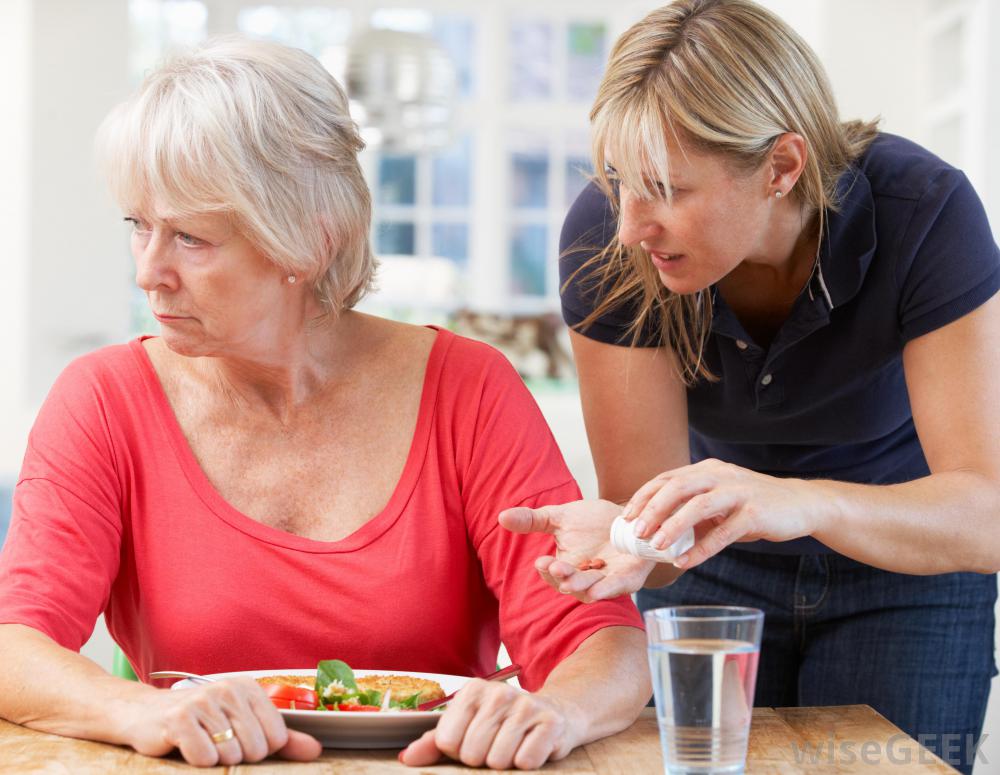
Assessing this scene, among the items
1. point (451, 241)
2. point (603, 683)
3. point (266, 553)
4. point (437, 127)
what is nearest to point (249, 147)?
point (266, 553)

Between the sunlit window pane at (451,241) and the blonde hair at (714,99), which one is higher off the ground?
the blonde hair at (714,99)

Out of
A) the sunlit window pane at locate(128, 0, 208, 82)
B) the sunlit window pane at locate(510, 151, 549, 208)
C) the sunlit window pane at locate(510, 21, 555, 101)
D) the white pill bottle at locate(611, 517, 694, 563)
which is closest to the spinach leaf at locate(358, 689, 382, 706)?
the white pill bottle at locate(611, 517, 694, 563)

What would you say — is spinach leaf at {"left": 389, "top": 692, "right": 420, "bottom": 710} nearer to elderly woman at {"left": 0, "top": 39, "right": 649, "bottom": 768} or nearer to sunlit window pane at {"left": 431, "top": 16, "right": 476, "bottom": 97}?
elderly woman at {"left": 0, "top": 39, "right": 649, "bottom": 768}

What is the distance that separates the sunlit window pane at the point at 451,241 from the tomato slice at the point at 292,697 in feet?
22.3

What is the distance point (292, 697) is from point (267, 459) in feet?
1.26

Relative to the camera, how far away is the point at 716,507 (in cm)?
110

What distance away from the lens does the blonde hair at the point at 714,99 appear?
1333 mm

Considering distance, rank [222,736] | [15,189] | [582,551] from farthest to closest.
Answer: [15,189]
[582,551]
[222,736]

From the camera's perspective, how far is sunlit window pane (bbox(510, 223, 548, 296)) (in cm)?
790

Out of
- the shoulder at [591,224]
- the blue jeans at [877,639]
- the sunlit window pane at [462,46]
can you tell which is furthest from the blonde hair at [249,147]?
the sunlit window pane at [462,46]

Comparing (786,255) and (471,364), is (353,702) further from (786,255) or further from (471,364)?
(786,255)

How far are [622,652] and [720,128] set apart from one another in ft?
1.80

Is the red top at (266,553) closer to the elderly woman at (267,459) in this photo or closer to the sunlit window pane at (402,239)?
the elderly woman at (267,459)

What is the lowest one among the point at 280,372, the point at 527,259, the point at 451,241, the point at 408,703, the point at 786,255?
the point at 527,259
